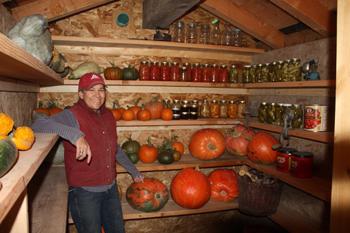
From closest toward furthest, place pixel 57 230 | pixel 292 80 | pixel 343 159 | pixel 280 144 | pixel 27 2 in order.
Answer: pixel 343 159 < pixel 57 230 < pixel 27 2 < pixel 292 80 < pixel 280 144

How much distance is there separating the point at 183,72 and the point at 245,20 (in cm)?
98

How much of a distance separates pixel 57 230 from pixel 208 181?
1768 mm

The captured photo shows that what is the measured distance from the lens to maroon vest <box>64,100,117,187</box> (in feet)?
6.98

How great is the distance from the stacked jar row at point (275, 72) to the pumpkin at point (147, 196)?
1.72 m

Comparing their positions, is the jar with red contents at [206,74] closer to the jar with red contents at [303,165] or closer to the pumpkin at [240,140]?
the pumpkin at [240,140]

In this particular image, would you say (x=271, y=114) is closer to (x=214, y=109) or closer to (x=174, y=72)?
(x=214, y=109)

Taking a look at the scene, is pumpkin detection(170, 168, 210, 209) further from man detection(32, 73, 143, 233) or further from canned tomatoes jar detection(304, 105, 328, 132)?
canned tomatoes jar detection(304, 105, 328, 132)

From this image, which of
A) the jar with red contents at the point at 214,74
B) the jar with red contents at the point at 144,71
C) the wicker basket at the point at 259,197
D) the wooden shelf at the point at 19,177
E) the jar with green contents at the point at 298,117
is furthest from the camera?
the jar with red contents at the point at 214,74

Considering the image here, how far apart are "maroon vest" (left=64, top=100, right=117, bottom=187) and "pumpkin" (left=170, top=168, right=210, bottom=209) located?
89cm

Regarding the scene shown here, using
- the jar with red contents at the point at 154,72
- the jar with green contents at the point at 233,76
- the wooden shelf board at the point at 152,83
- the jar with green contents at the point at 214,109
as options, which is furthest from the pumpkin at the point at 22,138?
the jar with green contents at the point at 233,76

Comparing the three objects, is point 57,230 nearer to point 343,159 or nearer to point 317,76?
point 343,159

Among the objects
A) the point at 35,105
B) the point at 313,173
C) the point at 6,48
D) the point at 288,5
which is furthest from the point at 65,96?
the point at 313,173

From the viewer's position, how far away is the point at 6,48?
0.79 meters

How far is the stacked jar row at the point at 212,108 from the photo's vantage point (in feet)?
10.4
